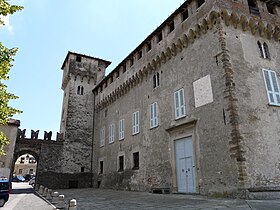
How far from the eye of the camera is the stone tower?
20906mm

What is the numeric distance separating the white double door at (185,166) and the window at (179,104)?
1352mm

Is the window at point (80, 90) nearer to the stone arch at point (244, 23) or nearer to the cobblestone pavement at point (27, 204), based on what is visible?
the cobblestone pavement at point (27, 204)

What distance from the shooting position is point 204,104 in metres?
10.6

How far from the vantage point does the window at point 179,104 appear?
38.9 feet

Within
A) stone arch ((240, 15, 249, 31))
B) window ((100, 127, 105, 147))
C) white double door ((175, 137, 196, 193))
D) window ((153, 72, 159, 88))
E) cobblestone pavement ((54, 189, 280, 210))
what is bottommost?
cobblestone pavement ((54, 189, 280, 210))

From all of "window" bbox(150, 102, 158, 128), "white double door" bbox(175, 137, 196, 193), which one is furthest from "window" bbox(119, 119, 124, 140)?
"white double door" bbox(175, 137, 196, 193)

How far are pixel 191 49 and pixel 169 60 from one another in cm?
186

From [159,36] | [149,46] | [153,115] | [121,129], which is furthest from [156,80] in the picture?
[121,129]

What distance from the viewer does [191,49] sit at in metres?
12.1

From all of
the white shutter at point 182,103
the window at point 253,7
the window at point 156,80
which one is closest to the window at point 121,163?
the window at point 156,80

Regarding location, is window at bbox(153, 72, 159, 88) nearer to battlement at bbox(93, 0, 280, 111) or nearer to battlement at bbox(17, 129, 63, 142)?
battlement at bbox(93, 0, 280, 111)

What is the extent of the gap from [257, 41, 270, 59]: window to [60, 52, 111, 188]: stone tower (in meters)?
16.9

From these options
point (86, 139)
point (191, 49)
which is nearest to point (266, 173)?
point (191, 49)

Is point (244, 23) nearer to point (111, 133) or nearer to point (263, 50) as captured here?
point (263, 50)
